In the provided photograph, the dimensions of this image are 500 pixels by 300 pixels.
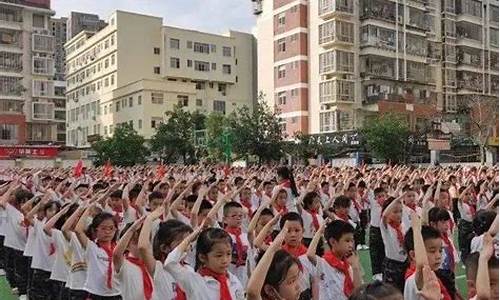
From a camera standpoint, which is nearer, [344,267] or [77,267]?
[344,267]

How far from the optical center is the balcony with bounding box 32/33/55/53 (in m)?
37.3

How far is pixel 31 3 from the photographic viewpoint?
1465 inches

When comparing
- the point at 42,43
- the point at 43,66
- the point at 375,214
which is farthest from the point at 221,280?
the point at 43,66

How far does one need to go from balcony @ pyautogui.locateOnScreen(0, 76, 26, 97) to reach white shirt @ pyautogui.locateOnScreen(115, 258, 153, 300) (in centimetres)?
3553

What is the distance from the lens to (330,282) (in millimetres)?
3674

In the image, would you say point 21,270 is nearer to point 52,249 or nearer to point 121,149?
point 52,249

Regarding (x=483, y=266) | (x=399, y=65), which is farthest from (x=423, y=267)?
(x=399, y=65)

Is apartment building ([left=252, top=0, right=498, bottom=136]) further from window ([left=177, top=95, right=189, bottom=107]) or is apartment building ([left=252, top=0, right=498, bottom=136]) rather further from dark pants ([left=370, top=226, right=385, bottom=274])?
dark pants ([left=370, top=226, right=385, bottom=274])

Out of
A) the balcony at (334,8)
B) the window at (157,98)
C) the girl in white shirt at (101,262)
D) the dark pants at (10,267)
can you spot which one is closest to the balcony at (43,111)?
the window at (157,98)

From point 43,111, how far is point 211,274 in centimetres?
3751

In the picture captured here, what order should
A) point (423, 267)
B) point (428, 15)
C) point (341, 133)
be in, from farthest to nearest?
point (428, 15)
point (341, 133)
point (423, 267)

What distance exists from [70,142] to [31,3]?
17505 millimetres

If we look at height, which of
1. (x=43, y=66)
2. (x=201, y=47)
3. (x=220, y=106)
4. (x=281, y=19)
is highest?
(x=281, y=19)

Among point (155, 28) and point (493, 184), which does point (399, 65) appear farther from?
point (493, 184)
